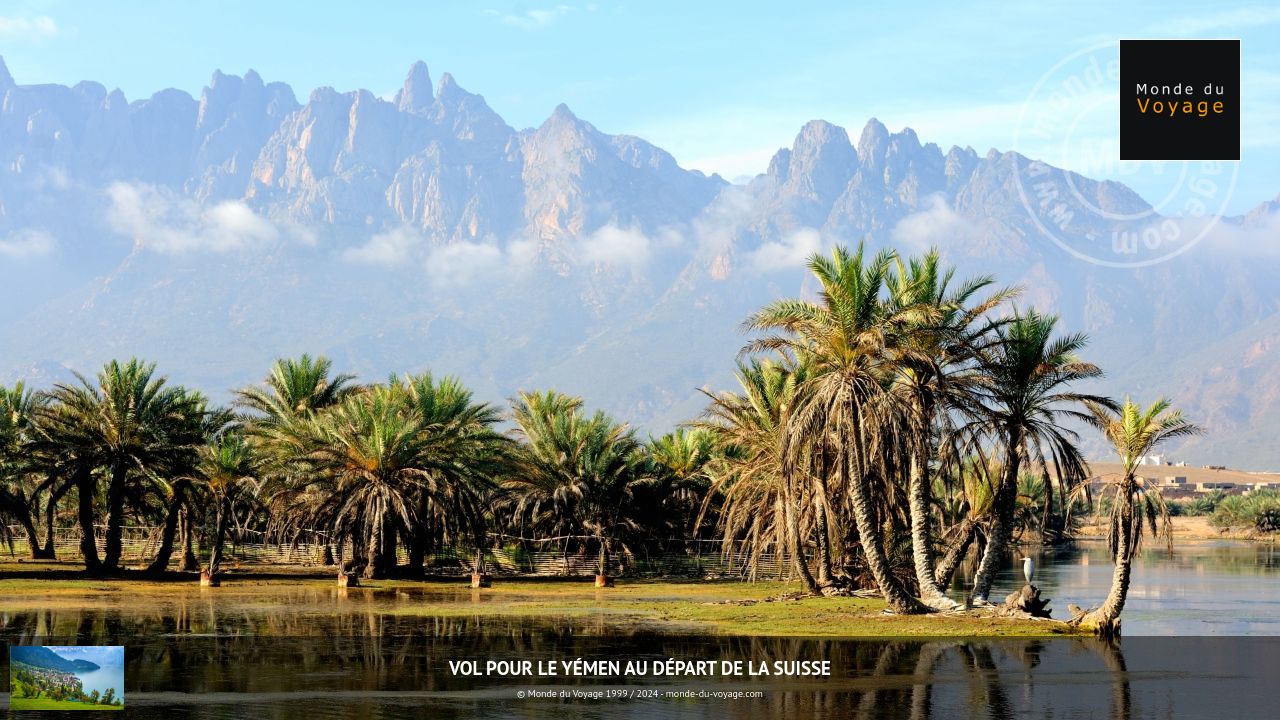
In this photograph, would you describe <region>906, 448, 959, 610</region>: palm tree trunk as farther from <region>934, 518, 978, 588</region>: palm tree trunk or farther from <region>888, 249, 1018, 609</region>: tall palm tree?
<region>934, 518, 978, 588</region>: palm tree trunk

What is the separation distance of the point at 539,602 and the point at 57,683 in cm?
2120

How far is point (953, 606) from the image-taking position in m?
32.5

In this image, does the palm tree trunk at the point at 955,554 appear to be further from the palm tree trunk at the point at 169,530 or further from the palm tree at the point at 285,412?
the palm tree trunk at the point at 169,530

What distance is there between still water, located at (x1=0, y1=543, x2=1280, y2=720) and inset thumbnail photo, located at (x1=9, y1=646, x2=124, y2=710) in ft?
1.62

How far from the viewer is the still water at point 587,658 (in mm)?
20141

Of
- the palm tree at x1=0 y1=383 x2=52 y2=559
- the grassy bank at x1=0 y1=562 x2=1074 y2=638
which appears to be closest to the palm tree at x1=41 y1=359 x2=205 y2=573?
the palm tree at x1=0 y1=383 x2=52 y2=559

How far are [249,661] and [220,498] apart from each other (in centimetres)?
2365

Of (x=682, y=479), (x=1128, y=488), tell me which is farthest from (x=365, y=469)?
(x=1128, y=488)

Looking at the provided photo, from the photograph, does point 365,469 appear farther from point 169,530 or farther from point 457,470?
point 169,530

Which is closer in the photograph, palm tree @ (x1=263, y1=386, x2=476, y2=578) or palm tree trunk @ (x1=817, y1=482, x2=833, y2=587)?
palm tree trunk @ (x1=817, y1=482, x2=833, y2=587)

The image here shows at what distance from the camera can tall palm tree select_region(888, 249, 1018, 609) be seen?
3281 centimetres

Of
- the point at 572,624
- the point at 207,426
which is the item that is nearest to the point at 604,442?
the point at 207,426

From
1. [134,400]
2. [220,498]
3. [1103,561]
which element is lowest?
[1103,561]

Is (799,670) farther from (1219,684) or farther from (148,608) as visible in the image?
(148,608)
